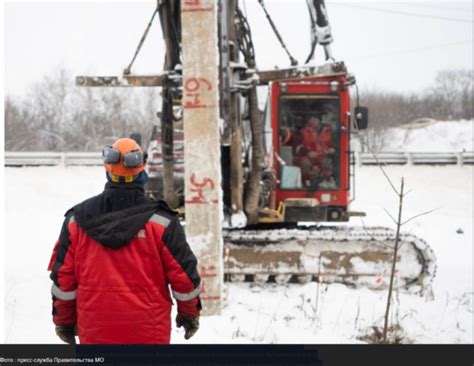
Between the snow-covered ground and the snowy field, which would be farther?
the snow-covered ground

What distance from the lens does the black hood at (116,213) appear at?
2729 millimetres

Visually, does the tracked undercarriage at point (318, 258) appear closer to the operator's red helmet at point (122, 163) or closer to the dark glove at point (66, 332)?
the dark glove at point (66, 332)

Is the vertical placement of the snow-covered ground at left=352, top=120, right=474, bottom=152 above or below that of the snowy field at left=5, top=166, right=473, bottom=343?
above

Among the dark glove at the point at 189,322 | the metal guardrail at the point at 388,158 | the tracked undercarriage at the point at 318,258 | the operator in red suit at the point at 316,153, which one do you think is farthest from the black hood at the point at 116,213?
the metal guardrail at the point at 388,158

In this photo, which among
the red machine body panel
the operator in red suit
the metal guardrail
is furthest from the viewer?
the metal guardrail

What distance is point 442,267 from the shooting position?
9227mm

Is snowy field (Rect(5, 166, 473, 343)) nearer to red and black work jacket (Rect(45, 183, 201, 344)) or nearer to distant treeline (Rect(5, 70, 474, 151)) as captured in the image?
red and black work jacket (Rect(45, 183, 201, 344))

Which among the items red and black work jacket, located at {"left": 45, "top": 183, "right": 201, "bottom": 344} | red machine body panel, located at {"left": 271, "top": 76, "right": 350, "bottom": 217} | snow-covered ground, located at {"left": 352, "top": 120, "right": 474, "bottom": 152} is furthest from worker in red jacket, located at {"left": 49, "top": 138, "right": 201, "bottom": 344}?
snow-covered ground, located at {"left": 352, "top": 120, "right": 474, "bottom": 152}

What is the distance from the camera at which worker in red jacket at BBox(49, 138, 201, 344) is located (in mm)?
2773

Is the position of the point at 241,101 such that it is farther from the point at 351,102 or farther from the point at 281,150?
the point at 351,102

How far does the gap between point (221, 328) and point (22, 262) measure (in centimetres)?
433

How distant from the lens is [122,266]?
9.12 feet
